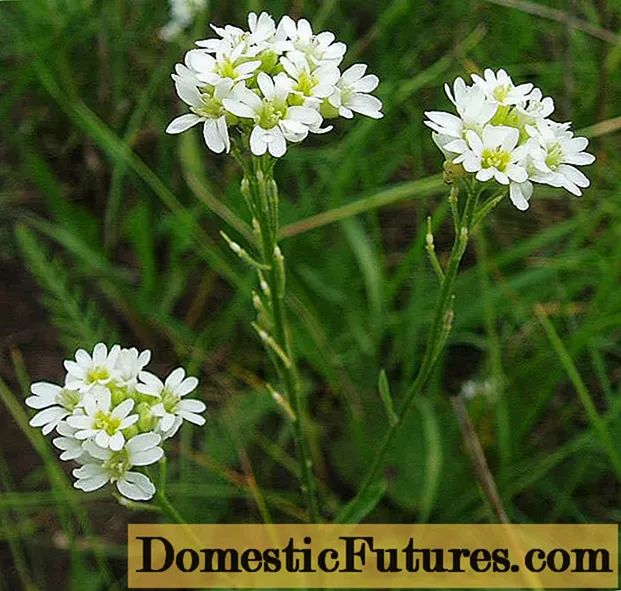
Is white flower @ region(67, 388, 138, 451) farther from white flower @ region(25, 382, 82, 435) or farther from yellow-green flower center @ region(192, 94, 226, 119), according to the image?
yellow-green flower center @ region(192, 94, 226, 119)

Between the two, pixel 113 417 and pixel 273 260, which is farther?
pixel 273 260

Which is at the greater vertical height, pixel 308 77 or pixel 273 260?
pixel 308 77

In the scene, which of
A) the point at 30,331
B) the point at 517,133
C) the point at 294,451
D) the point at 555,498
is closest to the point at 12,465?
the point at 30,331

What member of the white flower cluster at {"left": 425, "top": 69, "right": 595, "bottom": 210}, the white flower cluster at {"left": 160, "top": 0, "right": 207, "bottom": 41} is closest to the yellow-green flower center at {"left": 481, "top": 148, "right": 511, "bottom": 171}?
the white flower cluster at {"left": 425, "top": 69, "right": 595, "bottom": 210}

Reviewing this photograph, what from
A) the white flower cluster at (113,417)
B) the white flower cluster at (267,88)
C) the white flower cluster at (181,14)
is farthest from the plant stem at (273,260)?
the white flower cluster at (181,14)

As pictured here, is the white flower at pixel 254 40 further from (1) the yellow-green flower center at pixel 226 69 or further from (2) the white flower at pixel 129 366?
(2) the white flower at pixel 129 366

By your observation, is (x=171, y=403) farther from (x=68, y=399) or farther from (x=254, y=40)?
(x=254, y=40)

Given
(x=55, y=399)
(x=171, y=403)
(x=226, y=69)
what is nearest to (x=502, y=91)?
(x=226, y=69)
